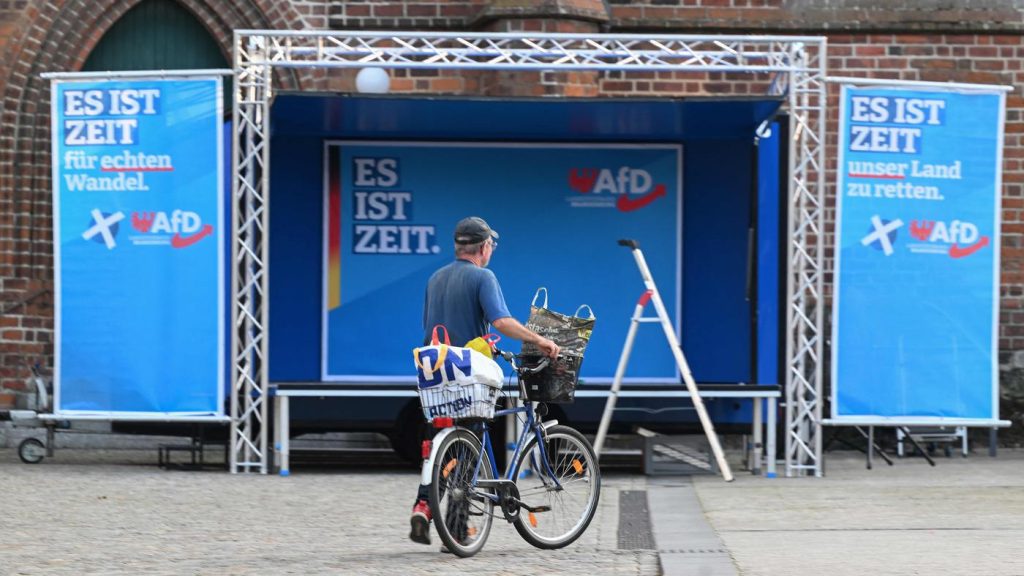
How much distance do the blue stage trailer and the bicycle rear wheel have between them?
209 inches

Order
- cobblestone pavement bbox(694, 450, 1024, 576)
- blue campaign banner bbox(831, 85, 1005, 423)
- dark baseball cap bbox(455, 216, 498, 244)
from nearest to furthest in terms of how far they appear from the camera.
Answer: cobblestone pavement bbox(694, 450, 1024, 576), dark baseball cap bbox(455, 216, 498, 244), blue campaign banner bbox(831, 85, 1005, 423)

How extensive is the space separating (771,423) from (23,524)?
5.64 meters

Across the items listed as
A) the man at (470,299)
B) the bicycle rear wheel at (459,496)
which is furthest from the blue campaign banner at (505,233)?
the bicycle rear wheel at (459,496)

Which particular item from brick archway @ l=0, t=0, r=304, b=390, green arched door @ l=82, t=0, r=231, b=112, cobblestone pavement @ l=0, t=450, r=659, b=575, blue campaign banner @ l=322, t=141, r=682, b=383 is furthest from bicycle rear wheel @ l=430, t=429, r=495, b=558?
green arched door @ l=82, t=0, r=231, b=112

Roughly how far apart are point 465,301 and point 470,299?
0.03 meters

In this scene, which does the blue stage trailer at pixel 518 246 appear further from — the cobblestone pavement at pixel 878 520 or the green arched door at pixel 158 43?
the green arched door at pixel 158 43

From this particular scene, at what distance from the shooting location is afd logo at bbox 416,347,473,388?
24.5 feet

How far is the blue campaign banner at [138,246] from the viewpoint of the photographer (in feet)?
39.3

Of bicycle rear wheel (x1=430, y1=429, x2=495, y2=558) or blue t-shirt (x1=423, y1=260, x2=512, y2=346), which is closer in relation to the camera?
bicycle rear wheel (x1=430, y1=429, x2=495, y2=558)

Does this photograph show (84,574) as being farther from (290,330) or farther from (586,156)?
(586,156)

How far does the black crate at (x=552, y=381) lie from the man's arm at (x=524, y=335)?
2.8 inches

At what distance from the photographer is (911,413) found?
39.7 ft

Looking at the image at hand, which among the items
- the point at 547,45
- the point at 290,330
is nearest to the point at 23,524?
the point at 290,330

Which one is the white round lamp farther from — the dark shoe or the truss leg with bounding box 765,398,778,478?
the dark shoe
